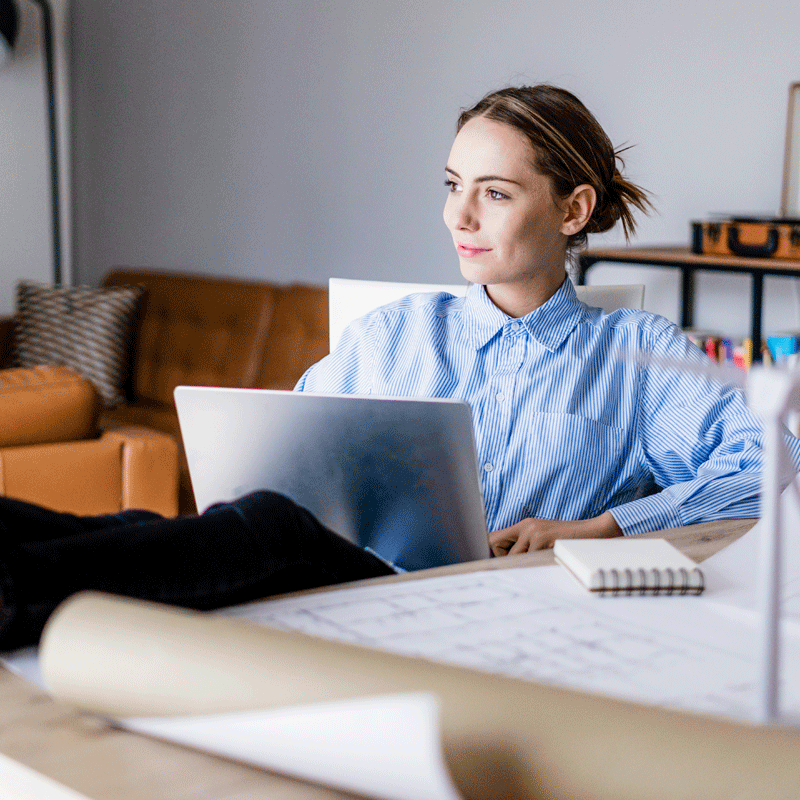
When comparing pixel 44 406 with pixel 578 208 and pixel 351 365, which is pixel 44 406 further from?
pixel 578 208

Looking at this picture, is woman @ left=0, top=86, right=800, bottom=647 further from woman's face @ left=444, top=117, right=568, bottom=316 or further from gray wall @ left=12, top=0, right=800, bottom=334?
gray wall @ left=12, top=0, right=800, bottom=334

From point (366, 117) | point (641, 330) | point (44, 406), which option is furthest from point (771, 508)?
point (366, 117)

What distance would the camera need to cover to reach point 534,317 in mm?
1355

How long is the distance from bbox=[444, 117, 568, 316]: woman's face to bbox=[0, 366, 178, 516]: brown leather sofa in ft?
3.35

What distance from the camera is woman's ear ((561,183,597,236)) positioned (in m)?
1.41

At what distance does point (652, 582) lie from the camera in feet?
2.71

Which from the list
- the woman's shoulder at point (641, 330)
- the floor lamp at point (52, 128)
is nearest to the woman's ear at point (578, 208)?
the woman's shoulder at point (641, 330)

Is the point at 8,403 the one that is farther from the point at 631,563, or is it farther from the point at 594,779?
the point at 594,779

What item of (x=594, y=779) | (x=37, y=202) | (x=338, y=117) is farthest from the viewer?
(x=37, y=202)

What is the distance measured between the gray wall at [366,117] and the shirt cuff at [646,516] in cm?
151

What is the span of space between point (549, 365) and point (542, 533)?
0.95ft

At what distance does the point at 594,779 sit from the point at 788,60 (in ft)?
7.85

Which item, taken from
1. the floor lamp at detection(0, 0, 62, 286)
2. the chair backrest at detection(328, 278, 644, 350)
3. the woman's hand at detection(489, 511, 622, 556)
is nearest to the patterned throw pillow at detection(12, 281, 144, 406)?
the floor lamp at detection(0, 0, 62, 286)

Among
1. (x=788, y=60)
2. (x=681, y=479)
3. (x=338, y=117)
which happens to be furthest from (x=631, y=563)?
(x=338, y=117)
